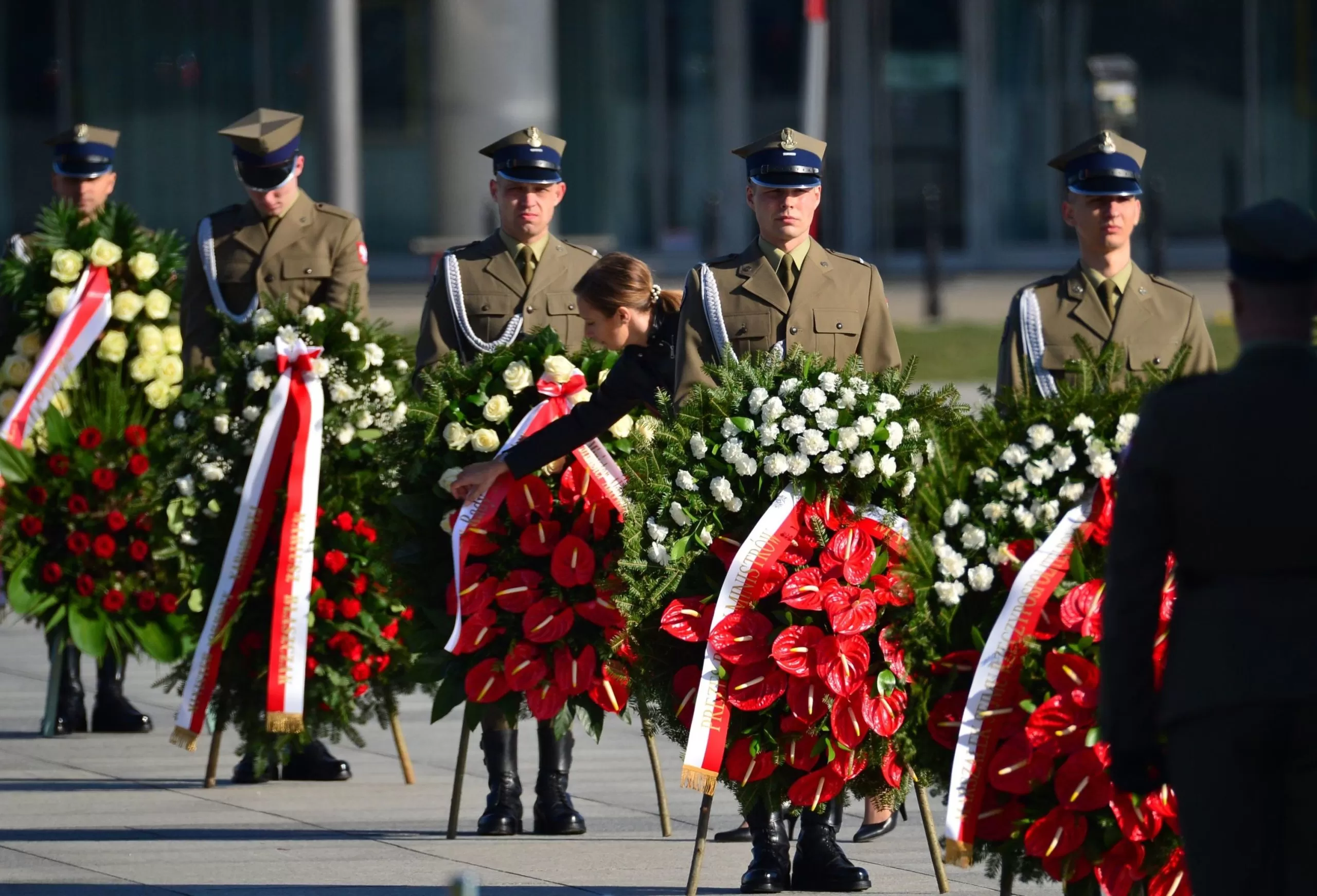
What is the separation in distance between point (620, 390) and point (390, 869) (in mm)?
1498

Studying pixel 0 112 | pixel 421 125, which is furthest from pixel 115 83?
pixel 421 125

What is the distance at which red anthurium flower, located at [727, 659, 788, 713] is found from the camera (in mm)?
5289

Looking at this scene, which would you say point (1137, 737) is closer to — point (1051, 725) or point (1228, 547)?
point (1228, 547)

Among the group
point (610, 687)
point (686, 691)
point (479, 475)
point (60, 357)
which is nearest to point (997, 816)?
point (686, 691)

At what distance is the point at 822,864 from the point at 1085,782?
1.26m

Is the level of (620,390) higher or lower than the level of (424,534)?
higher

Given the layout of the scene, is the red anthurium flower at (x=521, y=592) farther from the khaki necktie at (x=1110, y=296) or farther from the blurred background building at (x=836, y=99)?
the blurred background building at (x=836, y=99)

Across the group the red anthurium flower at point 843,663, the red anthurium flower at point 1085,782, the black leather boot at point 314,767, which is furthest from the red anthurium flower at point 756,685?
the black leather boot at point 314,767

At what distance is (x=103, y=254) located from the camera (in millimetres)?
8023

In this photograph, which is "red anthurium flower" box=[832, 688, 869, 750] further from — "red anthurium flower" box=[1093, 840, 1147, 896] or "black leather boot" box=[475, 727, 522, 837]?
"black leather boot" box=[475, 727, 522, 837]

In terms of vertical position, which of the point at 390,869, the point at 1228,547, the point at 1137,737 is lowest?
the point at 390,869

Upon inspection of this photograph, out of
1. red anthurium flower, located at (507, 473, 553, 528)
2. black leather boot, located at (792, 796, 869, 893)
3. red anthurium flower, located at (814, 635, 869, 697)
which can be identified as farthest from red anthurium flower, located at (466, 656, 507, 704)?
red anthurium flower, located at (814, 635, 869, 697)

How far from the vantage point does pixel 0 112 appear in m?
29.7

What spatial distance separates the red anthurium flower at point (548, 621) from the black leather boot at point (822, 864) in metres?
0.86
